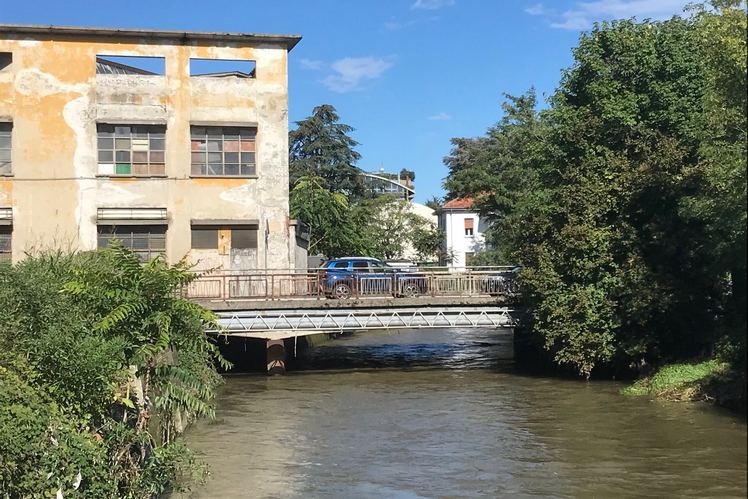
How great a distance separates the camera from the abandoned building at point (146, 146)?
100 ft

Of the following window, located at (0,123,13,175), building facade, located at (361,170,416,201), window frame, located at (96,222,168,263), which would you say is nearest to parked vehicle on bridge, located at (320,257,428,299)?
window frame, located at (96,222,168,263)

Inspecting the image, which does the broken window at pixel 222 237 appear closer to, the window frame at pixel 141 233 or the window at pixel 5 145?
the window frame at pixel 141 233

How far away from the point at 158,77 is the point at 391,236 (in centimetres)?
3650

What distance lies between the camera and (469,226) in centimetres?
7562

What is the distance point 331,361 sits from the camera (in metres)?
32.2

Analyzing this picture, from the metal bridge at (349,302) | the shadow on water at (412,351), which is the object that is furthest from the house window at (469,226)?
the metal bridge at (349,302)

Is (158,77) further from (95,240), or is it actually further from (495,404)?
(495,404)

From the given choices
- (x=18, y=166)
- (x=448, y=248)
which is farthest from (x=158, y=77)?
(x=448, y=248)

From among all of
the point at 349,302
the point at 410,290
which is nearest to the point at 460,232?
the point at 410,290

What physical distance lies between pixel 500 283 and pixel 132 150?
581 inches

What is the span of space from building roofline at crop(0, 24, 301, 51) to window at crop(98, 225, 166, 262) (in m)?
7.17

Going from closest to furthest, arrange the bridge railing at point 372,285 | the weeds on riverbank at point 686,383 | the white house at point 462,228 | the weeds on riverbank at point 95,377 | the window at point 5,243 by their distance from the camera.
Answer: the weeds on riverbank at point 95,377
the weeds on riverbank at point 686,383
the bridge railing at point 372,285
the window at point 5,243
the white house at point 462,228

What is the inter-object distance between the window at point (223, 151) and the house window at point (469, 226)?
150 ft

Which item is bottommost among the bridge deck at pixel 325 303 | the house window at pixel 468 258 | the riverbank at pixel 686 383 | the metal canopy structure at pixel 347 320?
the riverbank at pixel 686 383
